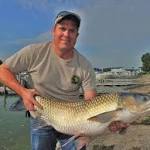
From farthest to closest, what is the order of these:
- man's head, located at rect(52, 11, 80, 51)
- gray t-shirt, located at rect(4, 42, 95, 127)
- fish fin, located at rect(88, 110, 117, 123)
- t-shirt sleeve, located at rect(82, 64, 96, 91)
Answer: t-shirt sleeve, located at rect(82, 64, 96, 91) → gray t-shirt, located at rect(4, 42, 95, 127) → man's head, located at rect(52, 11, 80, 51) → fish fin, located at rect(88, 110, 117, 123)

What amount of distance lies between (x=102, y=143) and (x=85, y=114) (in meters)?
7.87

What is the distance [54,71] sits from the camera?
654 cm

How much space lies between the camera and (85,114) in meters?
6.03

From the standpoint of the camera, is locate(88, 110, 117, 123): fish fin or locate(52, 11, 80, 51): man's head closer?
locate(88, 110, 117, 123): fish fin

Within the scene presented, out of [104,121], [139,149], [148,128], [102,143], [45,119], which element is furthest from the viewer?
[148,128]

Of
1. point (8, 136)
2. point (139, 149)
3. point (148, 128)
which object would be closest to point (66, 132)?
point (139, 149)

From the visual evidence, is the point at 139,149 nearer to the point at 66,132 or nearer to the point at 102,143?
the point at 102,143

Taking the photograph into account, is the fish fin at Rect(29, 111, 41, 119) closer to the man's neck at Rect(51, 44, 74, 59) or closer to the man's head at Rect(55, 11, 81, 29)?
the man's neck at Rect(51, 44, 74, 59)

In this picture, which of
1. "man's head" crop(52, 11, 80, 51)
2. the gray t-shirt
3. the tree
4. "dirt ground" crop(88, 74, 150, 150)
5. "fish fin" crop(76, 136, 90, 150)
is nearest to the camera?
"fish fin" crop(76, 136, 90, 150)

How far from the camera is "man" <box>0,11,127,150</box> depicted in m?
6.41

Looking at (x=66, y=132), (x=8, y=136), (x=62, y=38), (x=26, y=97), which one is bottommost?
(x=8, y=136)

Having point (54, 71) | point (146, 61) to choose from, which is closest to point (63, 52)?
point (54, 71)

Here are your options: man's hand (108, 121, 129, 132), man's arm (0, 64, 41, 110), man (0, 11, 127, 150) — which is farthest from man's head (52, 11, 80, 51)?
man's hand (108, 121, 129, 132)

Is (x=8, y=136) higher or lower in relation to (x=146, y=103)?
lower
